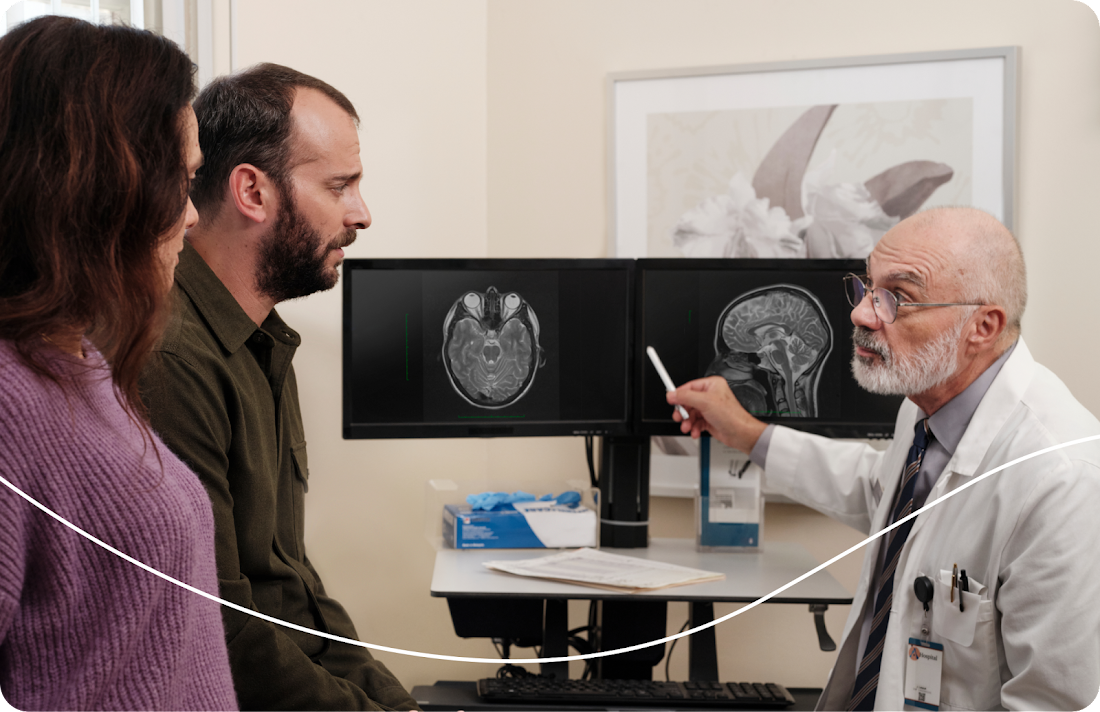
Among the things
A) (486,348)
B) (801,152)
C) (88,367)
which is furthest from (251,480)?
(801,152)

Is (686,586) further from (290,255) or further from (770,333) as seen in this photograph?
(290,255)

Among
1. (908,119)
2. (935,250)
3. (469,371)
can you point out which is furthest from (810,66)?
(469,371)

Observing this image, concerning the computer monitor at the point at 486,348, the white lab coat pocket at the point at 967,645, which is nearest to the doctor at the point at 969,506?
Answer: the white lab coat pocket at the point at 967,645

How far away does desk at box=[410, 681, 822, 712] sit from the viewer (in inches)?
50.9

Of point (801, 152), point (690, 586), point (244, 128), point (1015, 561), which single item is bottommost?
point (690, 586)

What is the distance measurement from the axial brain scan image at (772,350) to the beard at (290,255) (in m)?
0.69

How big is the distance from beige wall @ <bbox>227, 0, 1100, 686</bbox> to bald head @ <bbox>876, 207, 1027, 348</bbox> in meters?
0.50

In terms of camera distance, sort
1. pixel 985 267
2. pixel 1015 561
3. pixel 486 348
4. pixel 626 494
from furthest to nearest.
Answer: pixel 626 494 < pixel 486 348 < pixel 985 267 < pixel 1015 561

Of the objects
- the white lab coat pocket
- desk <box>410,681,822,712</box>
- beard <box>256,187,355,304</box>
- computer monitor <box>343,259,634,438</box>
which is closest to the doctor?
the white lab coat pocket

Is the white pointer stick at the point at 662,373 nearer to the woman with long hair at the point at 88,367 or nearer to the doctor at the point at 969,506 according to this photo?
the doctor at the point at 969,506

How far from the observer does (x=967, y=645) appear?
2.98 ft

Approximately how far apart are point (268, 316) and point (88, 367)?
1.78ft

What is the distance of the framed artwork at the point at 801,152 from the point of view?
159 centimetres

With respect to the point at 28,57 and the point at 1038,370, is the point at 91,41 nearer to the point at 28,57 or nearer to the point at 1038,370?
the point at 28,57
